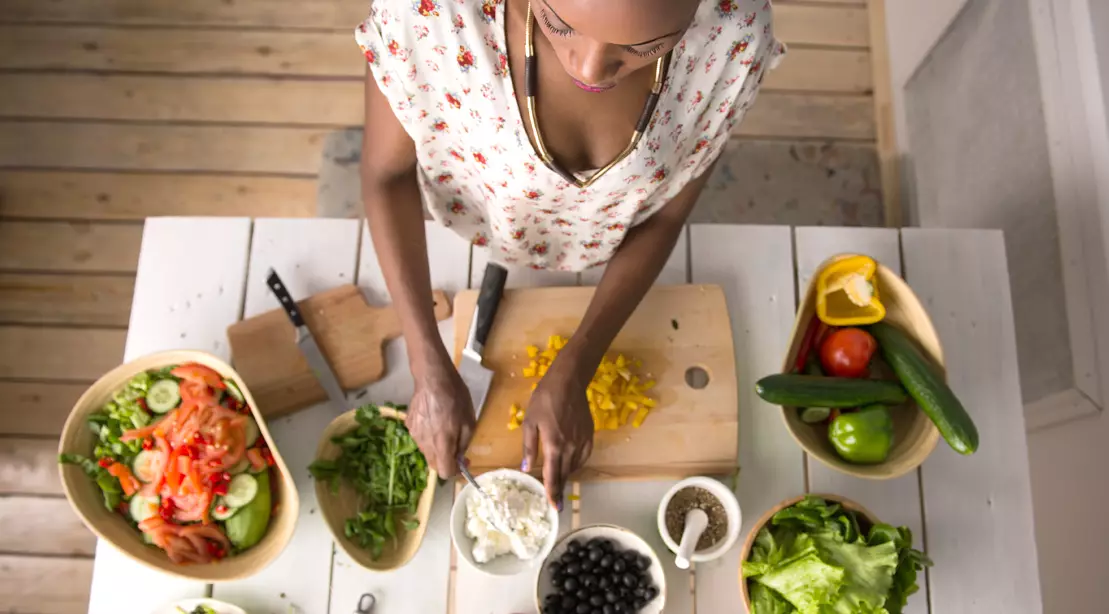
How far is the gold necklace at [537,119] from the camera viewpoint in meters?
0.83

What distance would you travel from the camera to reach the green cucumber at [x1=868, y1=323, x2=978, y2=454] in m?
1.08

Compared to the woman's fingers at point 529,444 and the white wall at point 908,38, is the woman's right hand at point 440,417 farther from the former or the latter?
the white wall at point 908,38

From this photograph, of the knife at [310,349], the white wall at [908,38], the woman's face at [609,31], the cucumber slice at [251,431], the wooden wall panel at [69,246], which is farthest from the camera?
the wooden wall panel at [69,246]

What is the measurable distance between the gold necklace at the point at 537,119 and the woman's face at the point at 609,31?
0.46 ft

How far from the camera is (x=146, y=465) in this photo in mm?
1094

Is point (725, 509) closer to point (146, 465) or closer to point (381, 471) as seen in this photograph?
point (381, 471)

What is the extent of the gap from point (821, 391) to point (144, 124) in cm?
218

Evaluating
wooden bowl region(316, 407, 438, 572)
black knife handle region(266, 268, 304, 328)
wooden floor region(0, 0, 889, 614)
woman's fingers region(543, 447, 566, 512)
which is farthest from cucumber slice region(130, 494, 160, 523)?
wooden floor region(0, 0, 889, 614)

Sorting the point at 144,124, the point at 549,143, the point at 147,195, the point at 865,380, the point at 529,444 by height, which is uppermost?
the point at 144,124

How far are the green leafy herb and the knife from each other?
10 cm

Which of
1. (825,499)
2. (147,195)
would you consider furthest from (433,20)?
(147,195)

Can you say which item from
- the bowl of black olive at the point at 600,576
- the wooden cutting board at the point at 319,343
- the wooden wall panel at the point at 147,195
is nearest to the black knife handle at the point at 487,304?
the wooden cutting board at the point at 319,343

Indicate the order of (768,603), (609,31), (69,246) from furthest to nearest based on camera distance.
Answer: (69,246) < (768,603) < (609,31)

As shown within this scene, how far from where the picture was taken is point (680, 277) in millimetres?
1375
